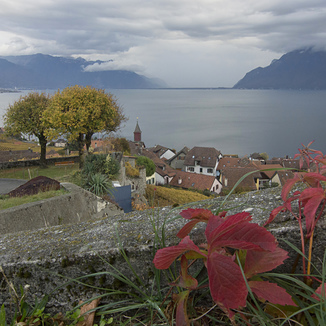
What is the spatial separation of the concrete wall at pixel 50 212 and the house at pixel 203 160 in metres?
49.1

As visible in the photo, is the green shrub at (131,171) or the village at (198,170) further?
the village at (198,170)

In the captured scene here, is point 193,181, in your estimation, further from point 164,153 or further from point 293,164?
point 164,153

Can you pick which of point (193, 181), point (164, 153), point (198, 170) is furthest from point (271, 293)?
point (164, 153)

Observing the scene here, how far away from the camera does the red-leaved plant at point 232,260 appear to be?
37.6 inches

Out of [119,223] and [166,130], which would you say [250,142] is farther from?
[119,223]

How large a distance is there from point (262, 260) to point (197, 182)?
39375 millimetres

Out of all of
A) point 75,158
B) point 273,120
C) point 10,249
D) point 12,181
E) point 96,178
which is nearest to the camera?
point 10,249

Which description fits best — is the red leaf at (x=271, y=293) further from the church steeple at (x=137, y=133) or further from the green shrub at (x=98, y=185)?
the church steeple at (x=137, y=133)

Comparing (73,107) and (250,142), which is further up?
(73,107)

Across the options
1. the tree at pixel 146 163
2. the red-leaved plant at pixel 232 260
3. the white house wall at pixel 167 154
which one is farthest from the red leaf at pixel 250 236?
the white house wall at pixel 167 154

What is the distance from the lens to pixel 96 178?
13.2 meters

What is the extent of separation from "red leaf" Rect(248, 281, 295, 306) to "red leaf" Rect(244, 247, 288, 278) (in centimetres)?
5

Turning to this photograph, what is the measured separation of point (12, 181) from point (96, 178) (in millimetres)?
5425

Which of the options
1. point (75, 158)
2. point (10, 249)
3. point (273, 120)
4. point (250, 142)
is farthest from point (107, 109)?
point (273, 120)
